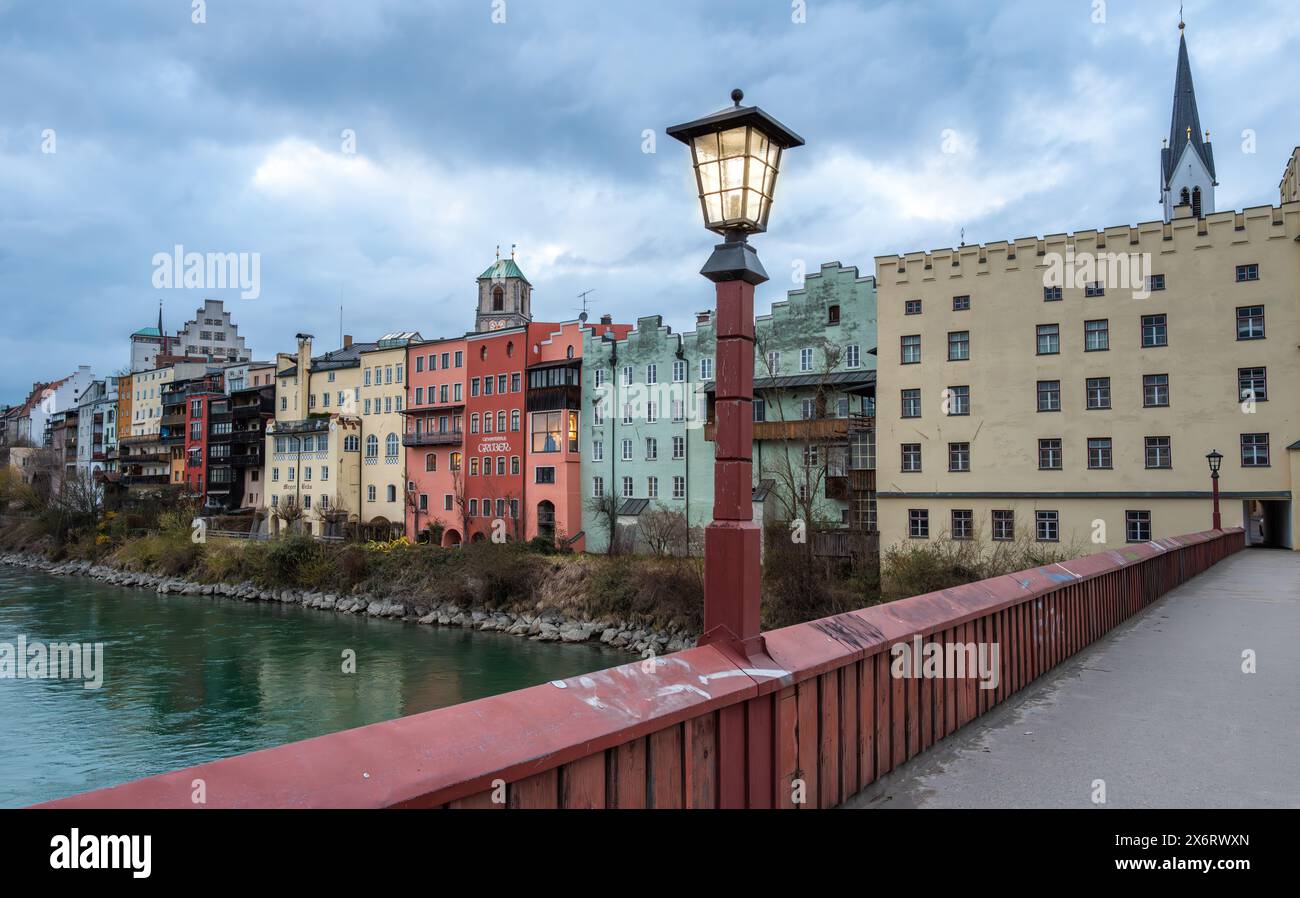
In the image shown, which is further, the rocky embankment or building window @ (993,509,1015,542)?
building window @ (993,509,1015,542)

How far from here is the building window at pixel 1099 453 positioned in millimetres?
32656

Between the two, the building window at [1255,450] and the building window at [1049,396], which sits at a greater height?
the building window at [1049,396]

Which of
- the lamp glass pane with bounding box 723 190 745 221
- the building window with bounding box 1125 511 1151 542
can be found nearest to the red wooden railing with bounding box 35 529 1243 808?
the lamp glass pane with bounding box 723 190 745 221

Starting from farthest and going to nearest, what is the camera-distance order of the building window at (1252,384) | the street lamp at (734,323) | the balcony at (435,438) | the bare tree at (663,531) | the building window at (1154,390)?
the balcony at (435,438) → the bare tree at (663,531) → the building window at (1154,390) → the building window at (1252,384) → the street lamp at (734,323)

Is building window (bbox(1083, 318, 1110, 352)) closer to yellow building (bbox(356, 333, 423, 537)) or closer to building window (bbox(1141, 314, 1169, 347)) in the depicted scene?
building window (bbox(1141, 314, 1169, 347))

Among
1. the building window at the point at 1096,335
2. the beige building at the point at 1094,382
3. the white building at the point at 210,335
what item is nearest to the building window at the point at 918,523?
the beige building at the point at 1094,382

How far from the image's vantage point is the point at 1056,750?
213 inches

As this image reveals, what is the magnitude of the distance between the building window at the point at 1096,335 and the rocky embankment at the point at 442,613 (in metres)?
19.1

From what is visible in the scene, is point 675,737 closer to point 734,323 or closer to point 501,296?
point 734,323

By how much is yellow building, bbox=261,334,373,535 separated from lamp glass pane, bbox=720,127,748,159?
5700 centimetres

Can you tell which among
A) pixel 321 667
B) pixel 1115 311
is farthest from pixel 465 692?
pixel 1115 311

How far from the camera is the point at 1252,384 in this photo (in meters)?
30.6

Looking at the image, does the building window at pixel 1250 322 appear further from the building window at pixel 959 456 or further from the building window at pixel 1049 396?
the building window at pixel 959 456

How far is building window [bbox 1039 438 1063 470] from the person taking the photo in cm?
3350
